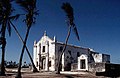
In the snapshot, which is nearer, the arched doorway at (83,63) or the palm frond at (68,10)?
the palm frond at (68,10)

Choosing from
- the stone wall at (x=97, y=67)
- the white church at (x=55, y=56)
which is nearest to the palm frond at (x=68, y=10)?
the stone wall at (x=97, y=67)

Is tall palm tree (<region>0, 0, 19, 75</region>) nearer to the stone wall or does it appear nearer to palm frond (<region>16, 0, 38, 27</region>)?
palm frond (<region>16, 0, 38, 27</region>)

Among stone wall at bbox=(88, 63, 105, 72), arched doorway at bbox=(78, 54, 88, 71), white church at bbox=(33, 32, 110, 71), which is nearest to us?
stone wall at bbox=(88, 63, 105, 72)

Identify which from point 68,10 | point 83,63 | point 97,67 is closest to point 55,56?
point 83,63

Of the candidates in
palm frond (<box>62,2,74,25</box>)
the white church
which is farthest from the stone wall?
palm frond (<box>62,2,74,25</box>)

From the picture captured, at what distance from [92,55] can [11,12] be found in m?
32.7

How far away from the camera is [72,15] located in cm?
2833

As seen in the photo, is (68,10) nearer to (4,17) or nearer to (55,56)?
(4,17)

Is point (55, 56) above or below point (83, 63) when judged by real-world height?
above

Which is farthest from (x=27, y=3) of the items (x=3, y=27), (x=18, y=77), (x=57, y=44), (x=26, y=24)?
(x=57, y=44)

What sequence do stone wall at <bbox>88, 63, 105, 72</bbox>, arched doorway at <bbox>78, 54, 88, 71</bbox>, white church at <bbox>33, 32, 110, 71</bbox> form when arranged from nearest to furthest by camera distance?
stone wall at <bbox>88, 63, 105, 72</bbox> < arched doorway at <bbox>78, 54, 88, 71</bbox> < white church at <bbox>33, 32, 110, 71</bbox>

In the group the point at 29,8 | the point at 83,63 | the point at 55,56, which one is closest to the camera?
the point at 29,8

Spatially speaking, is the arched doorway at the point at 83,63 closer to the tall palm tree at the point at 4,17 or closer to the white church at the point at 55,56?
the white church at the point at 55,56

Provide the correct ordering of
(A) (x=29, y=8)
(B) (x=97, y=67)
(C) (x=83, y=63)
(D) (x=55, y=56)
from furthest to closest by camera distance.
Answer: (D) (x=55, y=56) < (C) (x=83, y=63) < (B) (x=97, y=67) < (A) (x=29, y=8)
